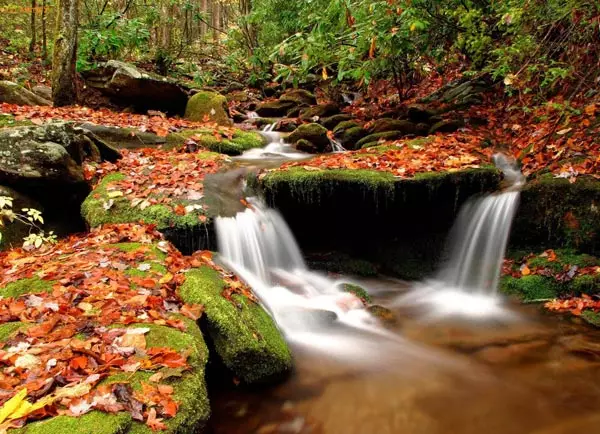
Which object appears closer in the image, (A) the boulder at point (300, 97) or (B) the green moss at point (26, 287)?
(B) the green moss at point (26, 287)

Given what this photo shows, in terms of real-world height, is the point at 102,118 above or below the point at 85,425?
above

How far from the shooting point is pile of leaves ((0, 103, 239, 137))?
8867mm

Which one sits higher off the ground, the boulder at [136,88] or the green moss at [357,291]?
the boulder at [136,88]

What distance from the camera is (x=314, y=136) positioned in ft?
34.8

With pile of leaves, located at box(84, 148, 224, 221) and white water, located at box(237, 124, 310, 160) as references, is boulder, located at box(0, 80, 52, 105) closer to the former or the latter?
pile of leaves, located at box(84, 148, 224, 221)

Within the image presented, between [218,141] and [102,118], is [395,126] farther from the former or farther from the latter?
[102,118]

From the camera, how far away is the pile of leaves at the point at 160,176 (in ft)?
19.7

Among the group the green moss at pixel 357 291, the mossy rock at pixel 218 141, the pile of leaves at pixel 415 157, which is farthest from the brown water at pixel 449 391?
the mossy rock at pixel 218 141

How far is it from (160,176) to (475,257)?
5216 millimetres

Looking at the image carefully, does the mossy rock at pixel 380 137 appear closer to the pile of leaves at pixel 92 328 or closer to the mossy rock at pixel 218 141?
the mossy rock at pixel 218 141

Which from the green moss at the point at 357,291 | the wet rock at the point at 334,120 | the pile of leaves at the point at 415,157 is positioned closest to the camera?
the green moss at the point at 357,291

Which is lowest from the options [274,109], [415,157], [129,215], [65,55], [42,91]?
[129,215]

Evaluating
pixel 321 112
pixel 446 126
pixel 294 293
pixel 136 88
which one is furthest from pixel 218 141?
pixel 446 126

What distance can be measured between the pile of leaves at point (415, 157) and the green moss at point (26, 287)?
14.2ft
